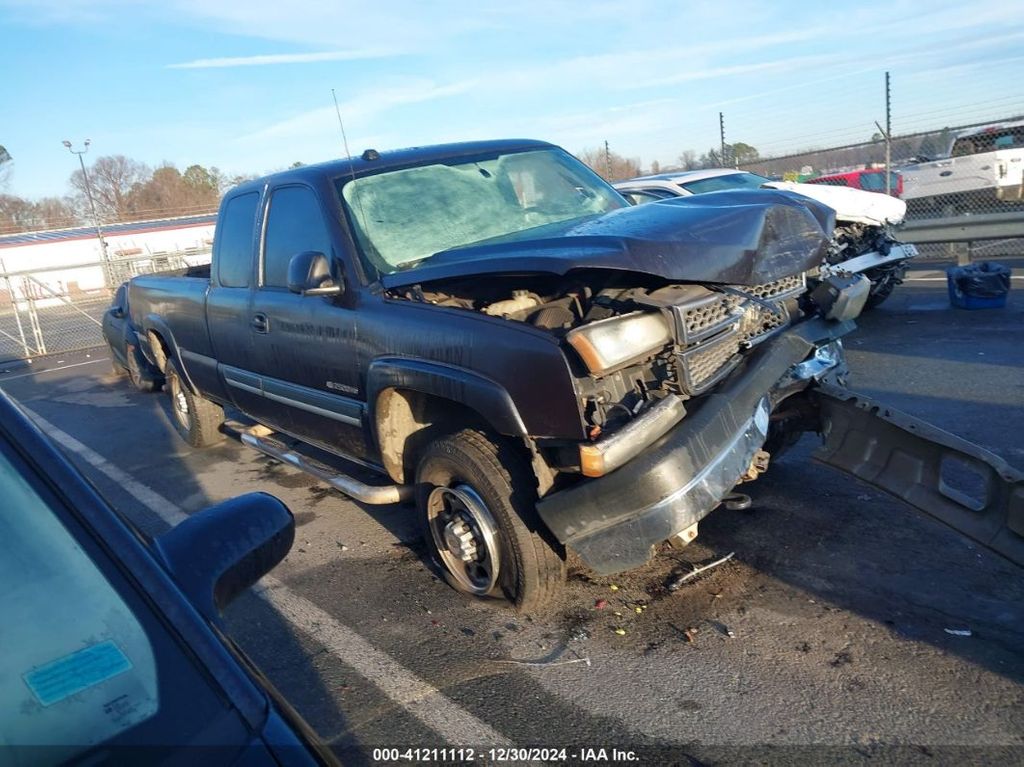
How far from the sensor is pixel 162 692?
4.47ft

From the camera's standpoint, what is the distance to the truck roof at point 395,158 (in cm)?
446

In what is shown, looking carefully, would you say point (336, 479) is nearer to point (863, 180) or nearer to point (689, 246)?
point (689, 246)

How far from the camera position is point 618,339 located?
295 centimetres

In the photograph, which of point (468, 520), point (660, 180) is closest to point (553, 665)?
point (468, 520)

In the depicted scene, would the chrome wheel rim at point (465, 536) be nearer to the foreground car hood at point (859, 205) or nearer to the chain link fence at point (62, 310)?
the foreground car hood at point (859, 205)

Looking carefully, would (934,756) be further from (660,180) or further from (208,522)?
(660,180)

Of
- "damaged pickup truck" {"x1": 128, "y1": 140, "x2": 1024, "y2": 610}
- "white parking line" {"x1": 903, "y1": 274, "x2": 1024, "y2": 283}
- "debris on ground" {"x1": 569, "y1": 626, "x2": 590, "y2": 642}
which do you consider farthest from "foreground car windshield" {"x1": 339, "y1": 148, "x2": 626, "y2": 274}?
"white parking line" {"x1": 903, "y1": 274, "x2": 1024, "y2": 283}

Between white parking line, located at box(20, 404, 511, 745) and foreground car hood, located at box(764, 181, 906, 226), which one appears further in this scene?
foreground car hood, located at box(764, 181, 906, 226)

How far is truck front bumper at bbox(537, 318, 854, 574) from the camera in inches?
115

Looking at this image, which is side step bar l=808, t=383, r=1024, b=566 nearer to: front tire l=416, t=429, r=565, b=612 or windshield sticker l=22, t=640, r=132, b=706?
front tire l=416, t=429, r=565, b=612

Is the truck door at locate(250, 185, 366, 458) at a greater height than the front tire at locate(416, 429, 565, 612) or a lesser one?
greater

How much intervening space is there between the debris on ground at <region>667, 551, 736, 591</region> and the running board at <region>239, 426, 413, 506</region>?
1.35m

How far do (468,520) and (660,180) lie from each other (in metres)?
7.61

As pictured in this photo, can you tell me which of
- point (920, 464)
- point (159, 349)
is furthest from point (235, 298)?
point (920, 464)
